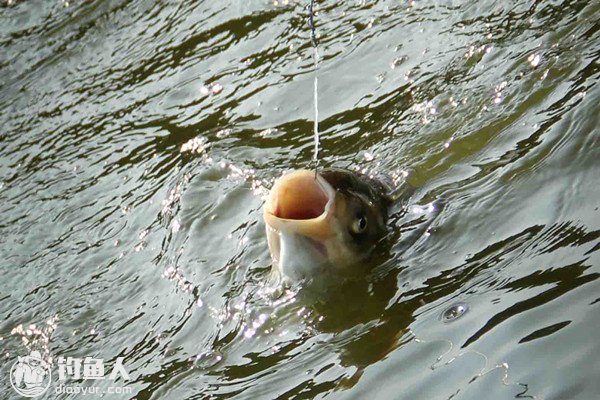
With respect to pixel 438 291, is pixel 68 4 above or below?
above

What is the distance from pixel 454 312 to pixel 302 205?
92cm

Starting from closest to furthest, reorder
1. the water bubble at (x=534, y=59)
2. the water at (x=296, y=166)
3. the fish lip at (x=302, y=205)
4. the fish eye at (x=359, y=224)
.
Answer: the water at (x=296, y=166)
the fish lip at (x=302, y=205)
the fish eye at (x=359, y=224)
the water bubble at (x=534, y=59)

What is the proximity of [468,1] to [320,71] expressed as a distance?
108cm

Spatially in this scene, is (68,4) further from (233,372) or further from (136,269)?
(233,372)

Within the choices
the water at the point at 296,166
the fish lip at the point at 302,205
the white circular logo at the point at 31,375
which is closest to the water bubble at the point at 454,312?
the water at the point at 296,166

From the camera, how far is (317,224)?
180 inches

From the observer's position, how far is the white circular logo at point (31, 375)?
193 inches

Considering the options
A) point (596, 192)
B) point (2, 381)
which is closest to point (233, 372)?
point (2, 381)

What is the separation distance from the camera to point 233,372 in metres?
4.46

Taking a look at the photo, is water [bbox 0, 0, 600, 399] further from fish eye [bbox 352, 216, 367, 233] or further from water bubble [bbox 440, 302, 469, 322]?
fish eye [bbox 352, 216, 367, 233]

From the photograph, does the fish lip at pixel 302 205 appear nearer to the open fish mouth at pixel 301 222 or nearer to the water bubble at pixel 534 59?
the open fish mouth at pixel 301 222

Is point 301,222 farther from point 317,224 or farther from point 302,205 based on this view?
point 302,205

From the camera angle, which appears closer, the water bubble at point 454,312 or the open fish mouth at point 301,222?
the water bubble at point 454,312

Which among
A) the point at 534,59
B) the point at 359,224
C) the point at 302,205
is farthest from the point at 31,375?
the point at 534,59
